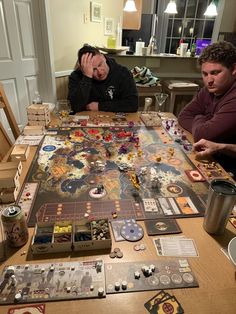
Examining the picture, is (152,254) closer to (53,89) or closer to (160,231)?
(160,231)

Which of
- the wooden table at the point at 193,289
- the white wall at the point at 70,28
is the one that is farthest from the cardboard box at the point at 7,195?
the white wall at the point at 70,28

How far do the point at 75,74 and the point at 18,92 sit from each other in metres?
1.26

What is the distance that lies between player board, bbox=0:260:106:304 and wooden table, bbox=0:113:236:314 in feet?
0.06

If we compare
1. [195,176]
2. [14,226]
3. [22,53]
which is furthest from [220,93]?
[22,53]

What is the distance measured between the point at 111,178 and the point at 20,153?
1.66 feet

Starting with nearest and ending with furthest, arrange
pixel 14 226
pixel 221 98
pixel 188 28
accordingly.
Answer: pixel 14 226, pixel 221 98, pixel 188 28

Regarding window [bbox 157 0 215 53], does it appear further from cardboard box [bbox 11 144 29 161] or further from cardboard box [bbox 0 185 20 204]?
cardboard box [bbox 0 185 20 204]

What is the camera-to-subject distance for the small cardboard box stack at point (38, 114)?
5.64ft

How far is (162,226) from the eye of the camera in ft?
3.04

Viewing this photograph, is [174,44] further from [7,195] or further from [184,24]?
[7,195]

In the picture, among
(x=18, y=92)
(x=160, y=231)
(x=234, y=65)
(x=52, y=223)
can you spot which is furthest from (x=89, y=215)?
(x=18, y=92)

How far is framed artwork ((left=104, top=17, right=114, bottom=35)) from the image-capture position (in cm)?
397

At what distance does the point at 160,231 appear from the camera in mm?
905

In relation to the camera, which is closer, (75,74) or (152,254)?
(152,254)
